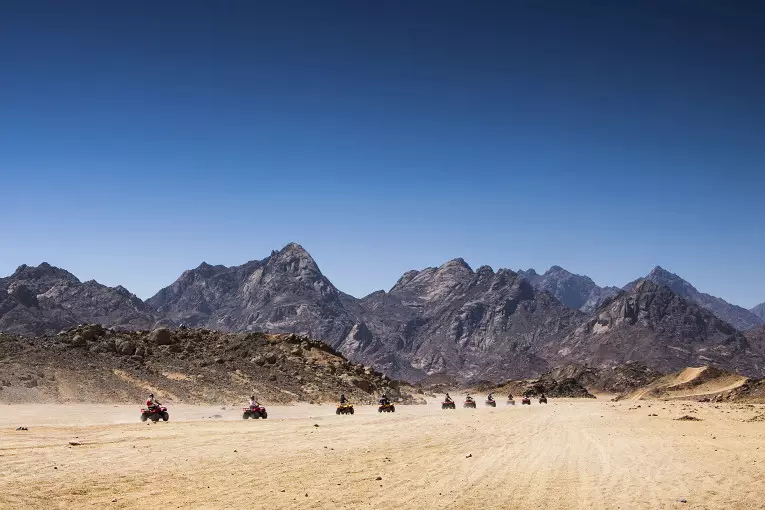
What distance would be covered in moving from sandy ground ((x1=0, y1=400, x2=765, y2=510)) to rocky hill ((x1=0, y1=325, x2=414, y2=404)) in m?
15.8

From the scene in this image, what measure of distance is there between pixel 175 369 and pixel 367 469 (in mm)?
41219

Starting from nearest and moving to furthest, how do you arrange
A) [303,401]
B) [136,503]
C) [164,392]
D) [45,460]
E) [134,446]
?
[136,503]
[45,460]
[134,446]
[164,392]
[303,401]

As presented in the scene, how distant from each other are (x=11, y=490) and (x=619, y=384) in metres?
154

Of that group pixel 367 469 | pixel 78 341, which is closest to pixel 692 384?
pixel 78 341

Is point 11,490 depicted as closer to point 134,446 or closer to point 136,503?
point 136,503

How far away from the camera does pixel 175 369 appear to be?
183 feet

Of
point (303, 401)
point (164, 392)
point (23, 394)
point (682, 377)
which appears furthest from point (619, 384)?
point (23, 394)

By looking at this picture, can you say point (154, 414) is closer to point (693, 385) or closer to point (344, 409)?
point (344, 409)

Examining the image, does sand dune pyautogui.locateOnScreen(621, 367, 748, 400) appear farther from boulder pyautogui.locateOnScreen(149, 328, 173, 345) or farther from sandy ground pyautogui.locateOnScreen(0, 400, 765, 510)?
sandy ground pyautogui.locateOnScreen(0, 400, 765, 510)

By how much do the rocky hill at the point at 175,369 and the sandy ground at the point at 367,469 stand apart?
15.8 m

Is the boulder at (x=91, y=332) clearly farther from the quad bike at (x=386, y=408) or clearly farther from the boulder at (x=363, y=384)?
the quad bike at (x=386, y=408)

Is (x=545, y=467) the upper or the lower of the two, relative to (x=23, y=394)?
lower

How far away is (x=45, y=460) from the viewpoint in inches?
688

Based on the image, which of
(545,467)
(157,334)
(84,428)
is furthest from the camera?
(157,334)
